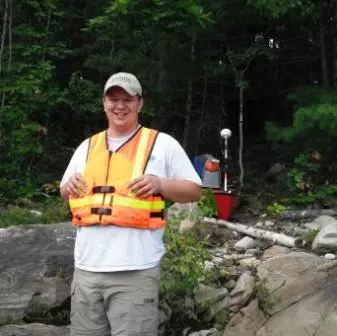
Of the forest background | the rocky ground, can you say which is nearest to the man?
the rocky ground

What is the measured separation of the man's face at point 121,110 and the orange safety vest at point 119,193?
70 millimetres

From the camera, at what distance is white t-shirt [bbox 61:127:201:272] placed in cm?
263

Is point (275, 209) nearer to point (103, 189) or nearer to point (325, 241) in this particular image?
point (325, 241)

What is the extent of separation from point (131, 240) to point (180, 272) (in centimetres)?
207

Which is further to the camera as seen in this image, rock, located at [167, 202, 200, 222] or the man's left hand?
rock, located at [167, 202, 200, 222]

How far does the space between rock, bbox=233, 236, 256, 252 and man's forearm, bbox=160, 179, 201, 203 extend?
144 inches

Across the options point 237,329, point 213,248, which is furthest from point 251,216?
point 237,329

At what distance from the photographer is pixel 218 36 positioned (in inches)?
469

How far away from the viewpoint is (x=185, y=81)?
1230 cm

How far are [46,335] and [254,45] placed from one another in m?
8.50

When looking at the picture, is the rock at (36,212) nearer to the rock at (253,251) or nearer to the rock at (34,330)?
the rock at (253,251)

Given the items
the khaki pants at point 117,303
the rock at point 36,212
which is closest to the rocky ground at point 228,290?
the khaki pants at point 117,303

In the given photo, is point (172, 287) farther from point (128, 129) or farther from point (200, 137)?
point (200, 137)

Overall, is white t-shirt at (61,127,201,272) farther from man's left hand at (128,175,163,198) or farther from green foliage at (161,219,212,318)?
green foliage at (161,219,212,318)
